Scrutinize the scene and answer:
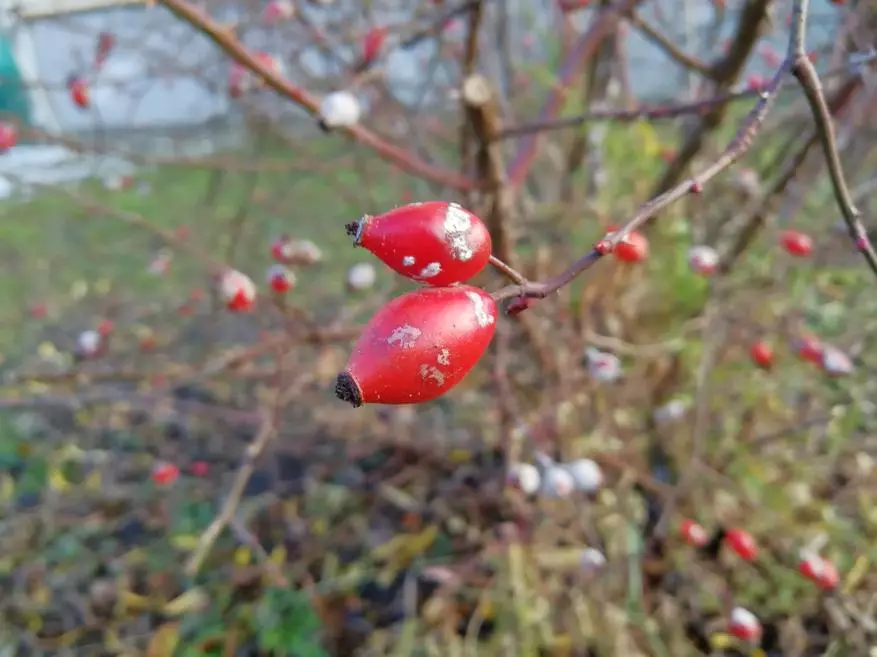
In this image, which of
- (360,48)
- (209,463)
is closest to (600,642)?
(209,463)

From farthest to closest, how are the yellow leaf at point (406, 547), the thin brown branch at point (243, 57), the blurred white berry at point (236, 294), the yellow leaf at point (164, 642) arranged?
the yellow leaf at point (406, 547) → the yellow leaf at point (164, 642) → the blurred white berry at point (236, 294) → the thin brown branch at point (243, 57)

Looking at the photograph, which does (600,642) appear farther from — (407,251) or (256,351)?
(407,251)

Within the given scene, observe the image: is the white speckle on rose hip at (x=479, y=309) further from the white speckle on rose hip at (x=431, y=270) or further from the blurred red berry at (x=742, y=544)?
the blurred red berry at (x=742, y=544)

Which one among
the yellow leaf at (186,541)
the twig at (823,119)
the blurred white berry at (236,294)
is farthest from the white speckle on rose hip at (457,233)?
the yellow leaf at (186,541)

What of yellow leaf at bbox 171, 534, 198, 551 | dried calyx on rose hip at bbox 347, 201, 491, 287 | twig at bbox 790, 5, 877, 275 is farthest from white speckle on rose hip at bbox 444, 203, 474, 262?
yellow leaf at bbox 171, 534, 198, 551

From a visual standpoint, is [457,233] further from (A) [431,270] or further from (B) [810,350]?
(B) [810,350]

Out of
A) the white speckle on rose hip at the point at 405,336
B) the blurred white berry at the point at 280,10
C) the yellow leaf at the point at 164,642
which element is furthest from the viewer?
the blurred white berry at the point at 280,10

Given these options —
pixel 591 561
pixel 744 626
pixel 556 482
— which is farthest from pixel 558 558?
pixel 744 626

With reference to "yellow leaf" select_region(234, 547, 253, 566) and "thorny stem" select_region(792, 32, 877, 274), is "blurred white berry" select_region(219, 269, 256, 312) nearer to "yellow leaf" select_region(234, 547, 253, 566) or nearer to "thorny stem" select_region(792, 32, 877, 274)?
"yellow leaf" select_region(234, 547, 253, 566)
